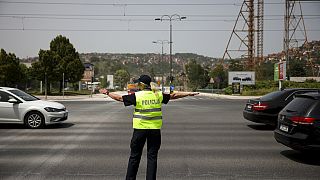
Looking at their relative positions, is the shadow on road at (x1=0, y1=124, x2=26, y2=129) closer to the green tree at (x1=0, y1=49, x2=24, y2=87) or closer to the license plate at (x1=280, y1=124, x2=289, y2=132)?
the license plate at (x1=280, y1=124, x2=289, y2=132)

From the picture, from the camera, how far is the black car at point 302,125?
253 inches

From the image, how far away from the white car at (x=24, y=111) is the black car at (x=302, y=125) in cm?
786

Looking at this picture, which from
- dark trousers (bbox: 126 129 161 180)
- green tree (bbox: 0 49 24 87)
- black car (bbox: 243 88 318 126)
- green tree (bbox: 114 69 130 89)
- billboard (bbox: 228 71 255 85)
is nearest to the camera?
dark trousers (bbox: 126 129 161 180)

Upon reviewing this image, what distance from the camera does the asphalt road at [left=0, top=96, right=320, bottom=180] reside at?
19.1 ft

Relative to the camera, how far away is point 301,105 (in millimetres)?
6996

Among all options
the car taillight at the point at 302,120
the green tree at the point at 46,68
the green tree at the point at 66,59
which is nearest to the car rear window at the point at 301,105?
the car taillight at the point at 302,120

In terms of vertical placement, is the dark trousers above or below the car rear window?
below

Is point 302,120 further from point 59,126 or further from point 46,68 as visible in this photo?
point 46,68

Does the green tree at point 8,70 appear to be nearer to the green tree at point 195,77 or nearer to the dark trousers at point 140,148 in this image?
the green tree at point 195,77

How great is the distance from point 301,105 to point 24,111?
901 centimetres

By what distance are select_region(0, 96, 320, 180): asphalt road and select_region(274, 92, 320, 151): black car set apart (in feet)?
1.44

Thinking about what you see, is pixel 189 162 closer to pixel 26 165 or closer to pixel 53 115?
pixel 26 165

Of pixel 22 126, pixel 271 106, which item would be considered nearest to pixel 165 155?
pixel 271 106

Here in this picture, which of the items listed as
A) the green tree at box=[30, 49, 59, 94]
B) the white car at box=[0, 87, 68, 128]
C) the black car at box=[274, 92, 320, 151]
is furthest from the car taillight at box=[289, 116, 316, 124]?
the green tree at box=[30, 49, 59, 94]
